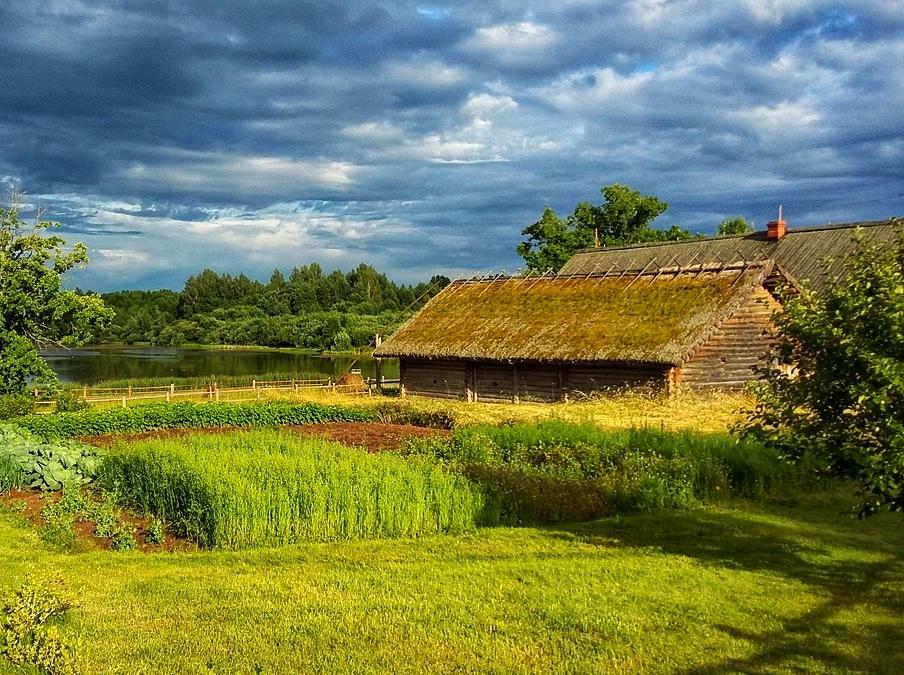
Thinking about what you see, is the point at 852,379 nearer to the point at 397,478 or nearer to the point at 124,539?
the point at 397,478

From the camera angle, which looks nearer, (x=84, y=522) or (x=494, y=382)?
(x=84, y=522)

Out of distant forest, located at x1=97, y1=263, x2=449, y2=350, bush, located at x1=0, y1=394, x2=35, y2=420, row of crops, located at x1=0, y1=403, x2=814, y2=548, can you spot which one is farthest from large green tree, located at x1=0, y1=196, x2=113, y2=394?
distant forest, located at x1=97, y1=263, x2=449, y2=350

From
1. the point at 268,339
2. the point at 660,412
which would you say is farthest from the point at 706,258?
the point at 268,339

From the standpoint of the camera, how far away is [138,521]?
1223cm

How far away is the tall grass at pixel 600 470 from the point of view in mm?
12578

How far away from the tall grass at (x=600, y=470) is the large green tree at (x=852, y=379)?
419 cm

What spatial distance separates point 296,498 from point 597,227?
5383 cm

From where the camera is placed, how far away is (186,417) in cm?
2633

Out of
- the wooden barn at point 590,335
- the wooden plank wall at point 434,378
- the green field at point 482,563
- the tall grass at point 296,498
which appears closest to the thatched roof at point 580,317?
the wooden barn at point 590,335

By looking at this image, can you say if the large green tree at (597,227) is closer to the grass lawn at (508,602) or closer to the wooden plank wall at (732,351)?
the wooden plank wall at (732,351)

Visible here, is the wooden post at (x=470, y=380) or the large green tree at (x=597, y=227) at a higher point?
the large green tree at (x=597, y=227)

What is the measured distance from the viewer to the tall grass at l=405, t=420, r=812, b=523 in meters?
12.6

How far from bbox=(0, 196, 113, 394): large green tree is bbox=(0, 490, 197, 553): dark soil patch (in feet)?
48.4

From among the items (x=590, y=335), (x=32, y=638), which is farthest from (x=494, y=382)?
(x=32, y=638)
